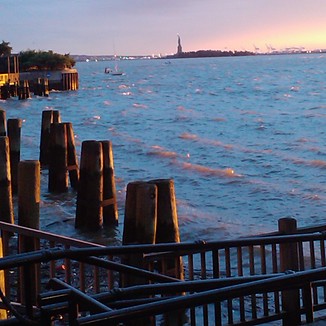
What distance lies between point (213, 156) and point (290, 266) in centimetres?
2373

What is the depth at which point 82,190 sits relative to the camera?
14.5 meters

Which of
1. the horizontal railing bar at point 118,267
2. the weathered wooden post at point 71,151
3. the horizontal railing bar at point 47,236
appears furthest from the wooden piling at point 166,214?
the weathered wooden post at point 71,151

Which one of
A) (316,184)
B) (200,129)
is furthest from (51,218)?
(200,129)

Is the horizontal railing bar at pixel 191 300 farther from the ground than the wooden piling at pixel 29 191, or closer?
farther from the ground

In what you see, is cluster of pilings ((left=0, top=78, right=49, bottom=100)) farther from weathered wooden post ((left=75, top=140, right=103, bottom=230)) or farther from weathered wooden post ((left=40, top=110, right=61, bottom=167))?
weathered wooden post ((left=75, top=140, right=103, bottom=230))

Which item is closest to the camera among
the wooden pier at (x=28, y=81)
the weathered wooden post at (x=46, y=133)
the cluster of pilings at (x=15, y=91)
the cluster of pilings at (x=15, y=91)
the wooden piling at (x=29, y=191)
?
the wooden piling at (x=29, y=191)

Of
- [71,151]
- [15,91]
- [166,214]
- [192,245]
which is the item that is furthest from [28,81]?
[192,245]

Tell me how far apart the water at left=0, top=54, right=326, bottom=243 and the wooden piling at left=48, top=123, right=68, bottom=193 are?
1.08 ft

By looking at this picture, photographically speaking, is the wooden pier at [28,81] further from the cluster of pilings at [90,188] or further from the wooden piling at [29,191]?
the wooden piling at [29,191]

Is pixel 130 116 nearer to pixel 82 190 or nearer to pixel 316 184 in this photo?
pixel 316 184

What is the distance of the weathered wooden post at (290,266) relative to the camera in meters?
7.00

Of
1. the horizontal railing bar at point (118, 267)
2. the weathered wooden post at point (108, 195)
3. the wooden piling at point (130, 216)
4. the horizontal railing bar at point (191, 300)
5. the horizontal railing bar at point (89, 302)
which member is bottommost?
the weathered wooden post at point (108, 195)

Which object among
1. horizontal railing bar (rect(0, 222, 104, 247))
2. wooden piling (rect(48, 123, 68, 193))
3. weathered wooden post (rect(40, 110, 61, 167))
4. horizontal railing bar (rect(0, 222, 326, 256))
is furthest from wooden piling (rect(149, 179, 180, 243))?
weathered wooden post (rect(40, 110, 61, 167))

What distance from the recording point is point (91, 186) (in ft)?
47.3
